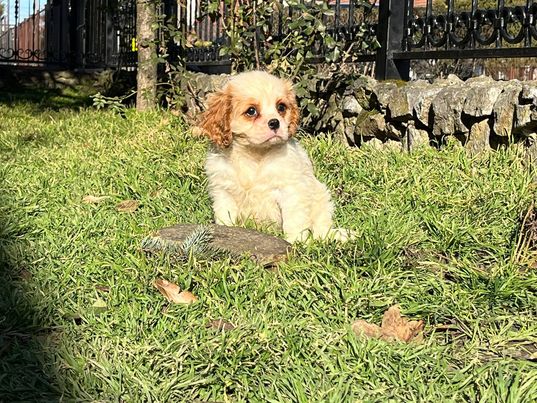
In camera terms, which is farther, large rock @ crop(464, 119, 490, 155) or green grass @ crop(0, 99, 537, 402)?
large rock @ crop(464, 119, 490, 155)

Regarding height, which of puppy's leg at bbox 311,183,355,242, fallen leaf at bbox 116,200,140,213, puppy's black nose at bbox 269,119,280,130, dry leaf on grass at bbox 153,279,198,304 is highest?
puppy's black nose at bbox 269,119,280,130

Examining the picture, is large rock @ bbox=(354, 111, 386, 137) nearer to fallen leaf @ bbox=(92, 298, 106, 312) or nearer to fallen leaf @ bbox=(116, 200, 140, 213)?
fallen leaf @ bbox=(116, 200, 140, 213)

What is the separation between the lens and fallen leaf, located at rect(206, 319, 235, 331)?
7.82 feet

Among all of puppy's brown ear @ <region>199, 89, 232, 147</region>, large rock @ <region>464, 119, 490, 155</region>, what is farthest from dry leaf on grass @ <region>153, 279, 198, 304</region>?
large rock @ <region>464, 119, 490, 155</region>

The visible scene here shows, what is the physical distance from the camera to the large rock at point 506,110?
13.9 ft

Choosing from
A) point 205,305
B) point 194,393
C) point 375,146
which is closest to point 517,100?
point 375,146

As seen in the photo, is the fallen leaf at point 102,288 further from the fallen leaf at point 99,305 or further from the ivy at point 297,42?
the ivy at point 297,42

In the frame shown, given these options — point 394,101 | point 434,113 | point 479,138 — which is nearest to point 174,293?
point 479,138

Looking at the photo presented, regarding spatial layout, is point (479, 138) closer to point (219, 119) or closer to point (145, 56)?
point (219, 119)

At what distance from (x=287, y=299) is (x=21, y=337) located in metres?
0.90

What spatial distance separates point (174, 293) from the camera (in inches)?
104

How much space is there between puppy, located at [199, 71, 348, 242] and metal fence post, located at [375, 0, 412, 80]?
2.12 m

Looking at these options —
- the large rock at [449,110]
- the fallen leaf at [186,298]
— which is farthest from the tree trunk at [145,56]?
the fallen leaf at [186,298]

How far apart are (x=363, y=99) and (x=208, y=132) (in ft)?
6.99
